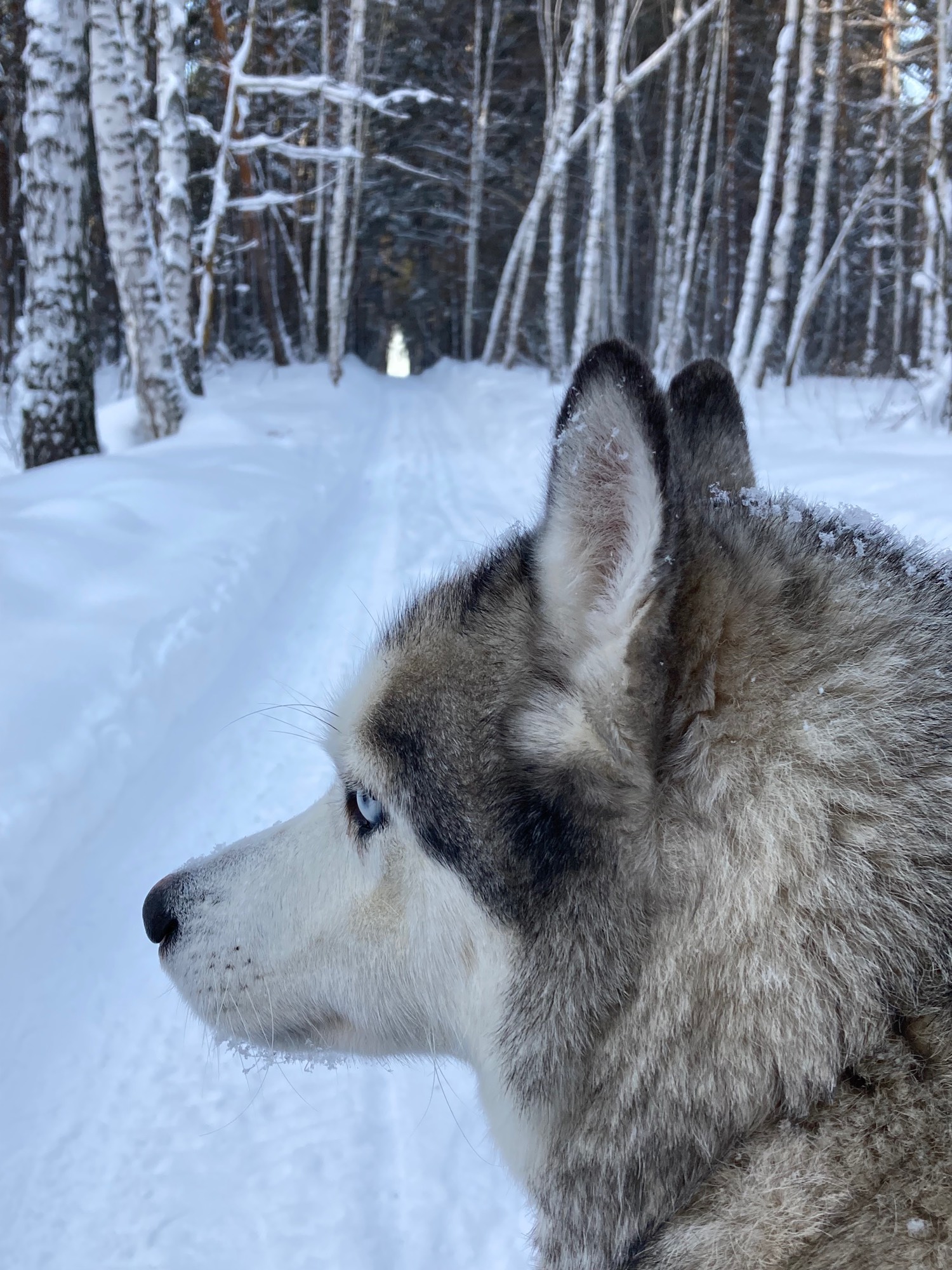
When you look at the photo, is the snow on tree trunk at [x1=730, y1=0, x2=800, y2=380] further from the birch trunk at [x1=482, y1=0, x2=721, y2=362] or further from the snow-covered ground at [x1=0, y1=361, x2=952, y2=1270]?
the snow-covered ground at [x1=0, y1=361, x2=952, y2=1270]

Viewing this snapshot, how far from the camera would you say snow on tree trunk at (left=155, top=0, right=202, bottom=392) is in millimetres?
10656

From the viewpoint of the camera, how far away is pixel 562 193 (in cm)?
1641

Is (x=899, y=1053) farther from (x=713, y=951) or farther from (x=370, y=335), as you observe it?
(x=370, y=335)

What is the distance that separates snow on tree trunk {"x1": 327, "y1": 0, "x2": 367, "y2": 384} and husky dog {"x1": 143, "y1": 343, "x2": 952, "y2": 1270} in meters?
15.2

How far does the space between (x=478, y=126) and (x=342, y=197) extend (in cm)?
798

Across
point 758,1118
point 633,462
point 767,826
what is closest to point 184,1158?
point 758,1118

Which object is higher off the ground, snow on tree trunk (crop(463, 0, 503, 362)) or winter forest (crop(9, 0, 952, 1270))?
snow on tree trunk (crop(463, 0, 503, 362))

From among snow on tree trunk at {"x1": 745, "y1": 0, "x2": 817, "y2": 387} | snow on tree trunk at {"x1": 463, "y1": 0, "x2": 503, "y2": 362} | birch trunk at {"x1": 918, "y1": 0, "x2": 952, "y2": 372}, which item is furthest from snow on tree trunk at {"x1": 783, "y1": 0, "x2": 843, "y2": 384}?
snow on tree trunk at {"x1": 463, "y1": 0, "x2": 503, "y2": 362}

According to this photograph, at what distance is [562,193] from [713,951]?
17.9m

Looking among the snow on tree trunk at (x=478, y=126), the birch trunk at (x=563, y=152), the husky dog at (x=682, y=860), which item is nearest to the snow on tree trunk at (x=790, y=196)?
the birch trunk at (x=563, y=152)

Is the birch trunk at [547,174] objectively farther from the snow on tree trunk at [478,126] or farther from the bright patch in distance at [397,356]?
the bright patch in distance at [397,356]

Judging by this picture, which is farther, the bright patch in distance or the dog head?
the bright patch in distance

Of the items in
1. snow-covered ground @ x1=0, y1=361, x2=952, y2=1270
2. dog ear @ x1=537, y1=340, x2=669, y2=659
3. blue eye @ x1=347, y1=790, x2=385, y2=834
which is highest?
dog ear @ x1=537, y1=340, x2=669, y2=659

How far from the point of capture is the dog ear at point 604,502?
961 mm
